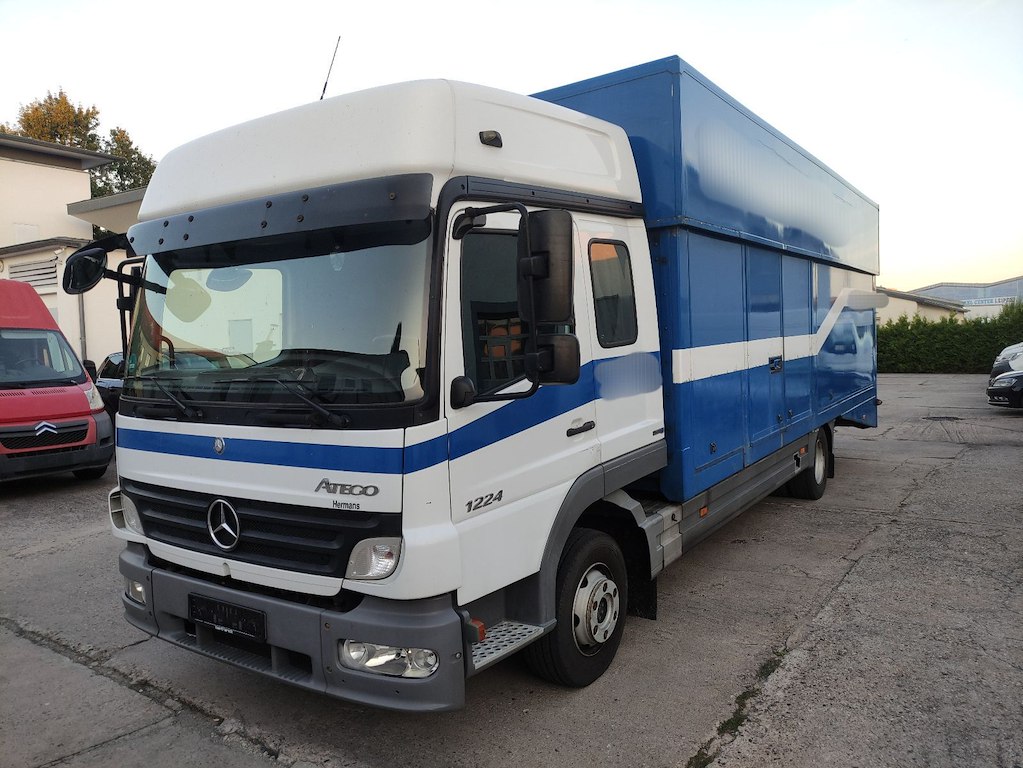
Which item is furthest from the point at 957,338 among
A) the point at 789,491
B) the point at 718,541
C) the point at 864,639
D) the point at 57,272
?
the point at 57,272

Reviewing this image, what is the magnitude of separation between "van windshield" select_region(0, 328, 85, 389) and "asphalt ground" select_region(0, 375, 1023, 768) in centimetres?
326

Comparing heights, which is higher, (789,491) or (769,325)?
(769,325)

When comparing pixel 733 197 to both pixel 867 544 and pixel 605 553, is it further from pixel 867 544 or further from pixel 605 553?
pixel 867 544

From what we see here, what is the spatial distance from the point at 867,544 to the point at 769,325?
2090 mm

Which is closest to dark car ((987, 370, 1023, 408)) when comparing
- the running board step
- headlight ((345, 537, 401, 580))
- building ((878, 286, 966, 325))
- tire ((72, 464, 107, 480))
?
the running board step

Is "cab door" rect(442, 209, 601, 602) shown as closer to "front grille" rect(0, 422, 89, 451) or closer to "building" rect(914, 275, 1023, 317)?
"front grille" rect(0, 422, 89, 451)

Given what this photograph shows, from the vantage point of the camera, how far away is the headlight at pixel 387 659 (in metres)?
2.87

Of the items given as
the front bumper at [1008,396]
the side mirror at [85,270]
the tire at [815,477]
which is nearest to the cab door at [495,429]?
the side mirror at [85,270]

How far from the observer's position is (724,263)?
4.93m

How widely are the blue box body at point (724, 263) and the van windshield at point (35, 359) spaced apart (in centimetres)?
739

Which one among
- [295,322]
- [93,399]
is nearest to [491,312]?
[295,322]

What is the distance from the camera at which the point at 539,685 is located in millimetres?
3893

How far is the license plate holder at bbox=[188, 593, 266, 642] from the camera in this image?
3.09 meters

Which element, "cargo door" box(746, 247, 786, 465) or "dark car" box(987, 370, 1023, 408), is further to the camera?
"dark car" box(987, 370, 1023, 408)
